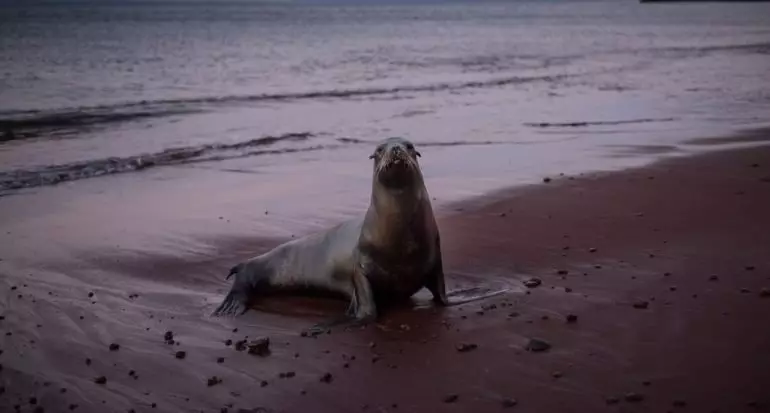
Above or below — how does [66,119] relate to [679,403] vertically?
above

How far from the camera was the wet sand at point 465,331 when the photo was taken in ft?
16.1

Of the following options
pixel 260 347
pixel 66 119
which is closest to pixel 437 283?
pixel 260 347

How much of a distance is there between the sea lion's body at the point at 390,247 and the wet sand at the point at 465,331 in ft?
0.59

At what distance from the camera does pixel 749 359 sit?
4996mm

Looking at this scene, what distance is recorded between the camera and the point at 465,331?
232 inches

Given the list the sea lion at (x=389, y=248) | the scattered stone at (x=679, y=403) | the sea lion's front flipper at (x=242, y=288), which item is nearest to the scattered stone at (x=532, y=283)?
the sea lion at (x=389, y=248)

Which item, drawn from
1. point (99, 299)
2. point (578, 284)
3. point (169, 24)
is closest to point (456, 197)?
point (578, 284)

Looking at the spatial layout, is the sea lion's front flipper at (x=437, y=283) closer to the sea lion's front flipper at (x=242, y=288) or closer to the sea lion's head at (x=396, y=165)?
the sea lion's head at (x=396, y=165)

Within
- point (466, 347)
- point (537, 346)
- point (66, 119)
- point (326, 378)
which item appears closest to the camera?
A: point (326, 378)

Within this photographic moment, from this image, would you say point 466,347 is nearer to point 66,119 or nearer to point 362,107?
point 66,119

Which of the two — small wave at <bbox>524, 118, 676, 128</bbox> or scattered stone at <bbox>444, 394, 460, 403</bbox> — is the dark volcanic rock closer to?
scattered stone at <bbox>444, 394, 460, 403</bbox>

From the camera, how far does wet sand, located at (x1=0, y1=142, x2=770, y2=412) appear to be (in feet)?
16.1

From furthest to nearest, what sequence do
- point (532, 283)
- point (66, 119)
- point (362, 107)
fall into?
point (362, 107) < point (66, 119) < point (532, 283)

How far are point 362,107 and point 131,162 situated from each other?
883 centimetres
